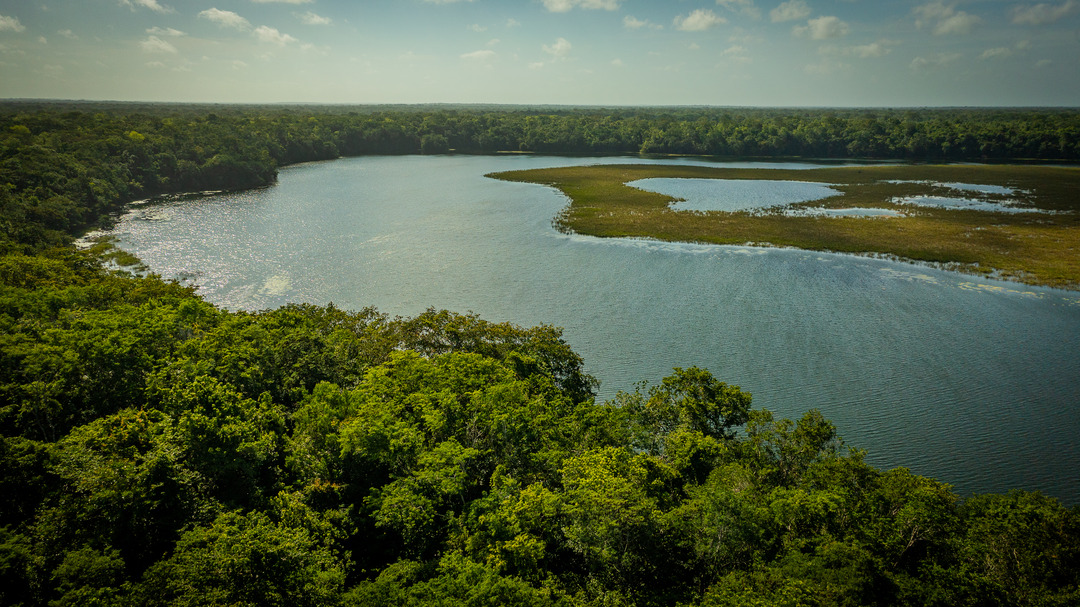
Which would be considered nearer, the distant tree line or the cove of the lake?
the cove of the lake

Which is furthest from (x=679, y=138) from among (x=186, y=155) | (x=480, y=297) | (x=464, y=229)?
(x=480, y=297)

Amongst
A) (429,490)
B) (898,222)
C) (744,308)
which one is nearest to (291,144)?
(744,308)

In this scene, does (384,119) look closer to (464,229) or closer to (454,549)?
(464,229)

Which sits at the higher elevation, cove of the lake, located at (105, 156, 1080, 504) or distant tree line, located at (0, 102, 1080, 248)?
distant tree line, located at (0, 102, 1080, 248)

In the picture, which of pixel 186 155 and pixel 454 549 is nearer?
pixel 454 549

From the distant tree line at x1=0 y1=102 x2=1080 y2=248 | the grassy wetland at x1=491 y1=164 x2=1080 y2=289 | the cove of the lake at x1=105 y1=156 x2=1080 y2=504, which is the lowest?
the cove of the lake at x1=105 y1=156 x2=1080 y2=504

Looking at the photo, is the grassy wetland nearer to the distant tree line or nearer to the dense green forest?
the distant tree line

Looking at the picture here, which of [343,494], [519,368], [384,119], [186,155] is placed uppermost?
[384,119]

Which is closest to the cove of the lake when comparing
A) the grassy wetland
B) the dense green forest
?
the grassy wetland
